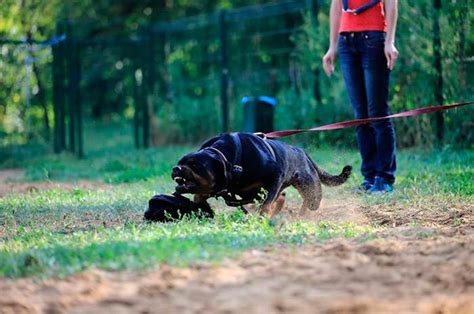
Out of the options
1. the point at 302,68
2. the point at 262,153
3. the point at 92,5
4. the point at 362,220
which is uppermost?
the point at 92,5

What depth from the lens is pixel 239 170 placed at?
19.5 feet

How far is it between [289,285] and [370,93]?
14.6 feet

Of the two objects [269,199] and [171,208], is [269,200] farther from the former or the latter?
[171,208]

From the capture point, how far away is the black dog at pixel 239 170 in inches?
227

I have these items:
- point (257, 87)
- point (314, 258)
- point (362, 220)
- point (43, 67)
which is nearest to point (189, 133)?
point (257, 87)

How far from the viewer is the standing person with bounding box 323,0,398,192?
309 inches

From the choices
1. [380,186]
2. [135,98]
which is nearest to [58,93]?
[135,98]

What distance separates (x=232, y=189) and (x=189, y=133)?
1052 centimetres

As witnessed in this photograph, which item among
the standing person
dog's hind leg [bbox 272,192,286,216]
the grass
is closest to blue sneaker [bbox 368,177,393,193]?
the standing person

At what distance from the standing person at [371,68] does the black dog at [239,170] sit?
156cm

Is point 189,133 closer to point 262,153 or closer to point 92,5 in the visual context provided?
point 92,5

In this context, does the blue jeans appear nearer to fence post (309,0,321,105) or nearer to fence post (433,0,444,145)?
fence post (433,0,444,145)

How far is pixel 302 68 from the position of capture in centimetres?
1354

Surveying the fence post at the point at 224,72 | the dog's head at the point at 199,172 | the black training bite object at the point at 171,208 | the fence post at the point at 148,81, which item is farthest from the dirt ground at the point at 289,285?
the fence post at the point at 148,81
